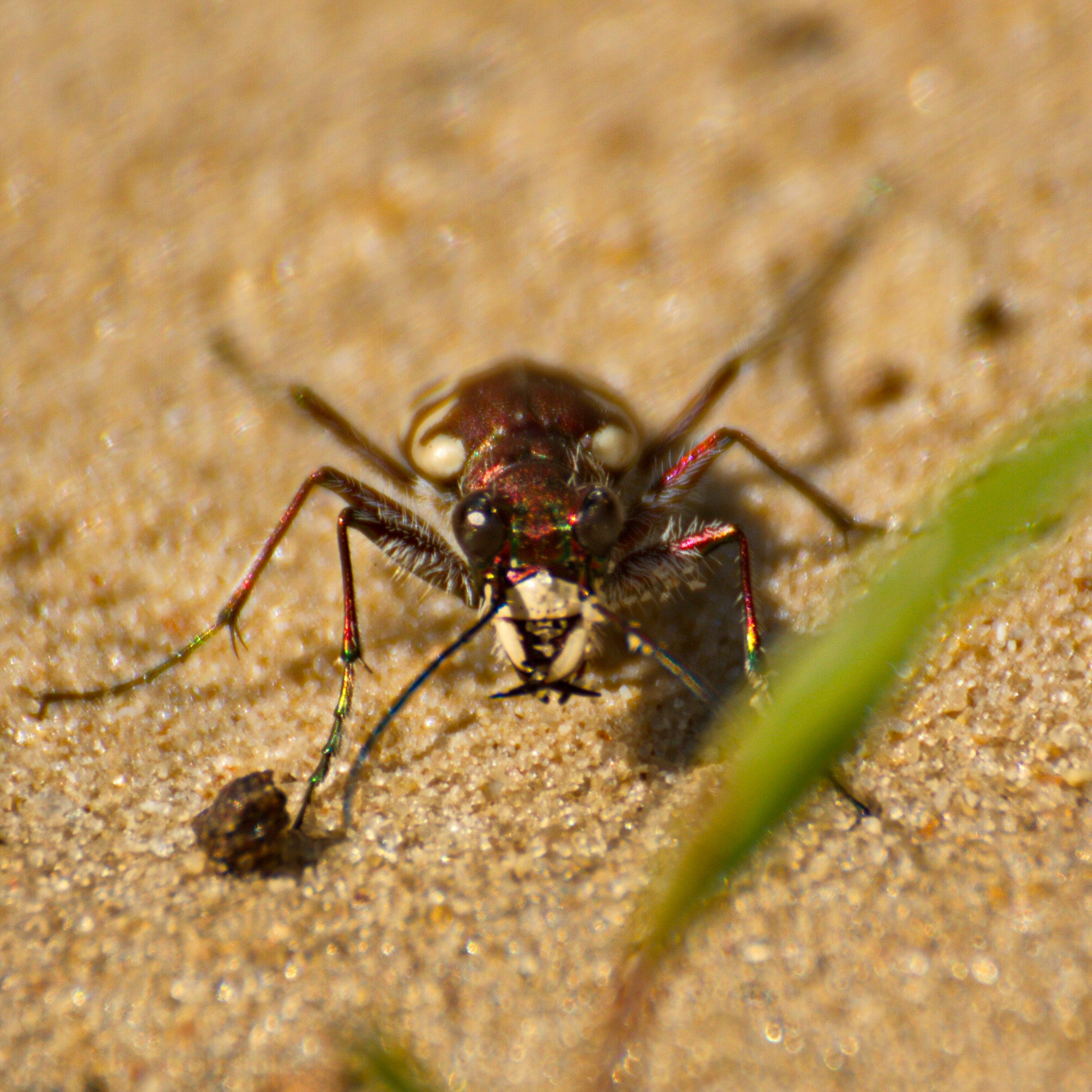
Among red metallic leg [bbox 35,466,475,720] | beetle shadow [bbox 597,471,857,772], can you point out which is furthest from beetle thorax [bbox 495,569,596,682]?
red metallic leg [bbox 35,466,475,720]

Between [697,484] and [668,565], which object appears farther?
[697,484]

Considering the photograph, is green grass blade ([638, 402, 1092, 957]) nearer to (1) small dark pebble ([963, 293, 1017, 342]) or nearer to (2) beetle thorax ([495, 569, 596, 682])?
(2) beetle thorax ([495, 569, 596, 682])

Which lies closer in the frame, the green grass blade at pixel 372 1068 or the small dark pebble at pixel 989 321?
the green grass blade at pixel 372 1068

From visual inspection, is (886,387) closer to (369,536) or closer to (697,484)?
(697,484)

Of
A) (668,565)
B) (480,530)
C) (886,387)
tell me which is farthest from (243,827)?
(886,387)

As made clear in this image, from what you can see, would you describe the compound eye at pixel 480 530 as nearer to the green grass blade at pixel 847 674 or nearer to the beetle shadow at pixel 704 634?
the beetle shadow at pixel 704 634

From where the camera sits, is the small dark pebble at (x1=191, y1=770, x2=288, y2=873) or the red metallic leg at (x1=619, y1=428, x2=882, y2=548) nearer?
the small dark pebble at (x1=191, y1=770, x2=288, y2=873)

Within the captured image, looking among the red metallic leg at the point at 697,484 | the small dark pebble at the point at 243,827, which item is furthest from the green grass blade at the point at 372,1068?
the red metallic leg at the point at 697,484
